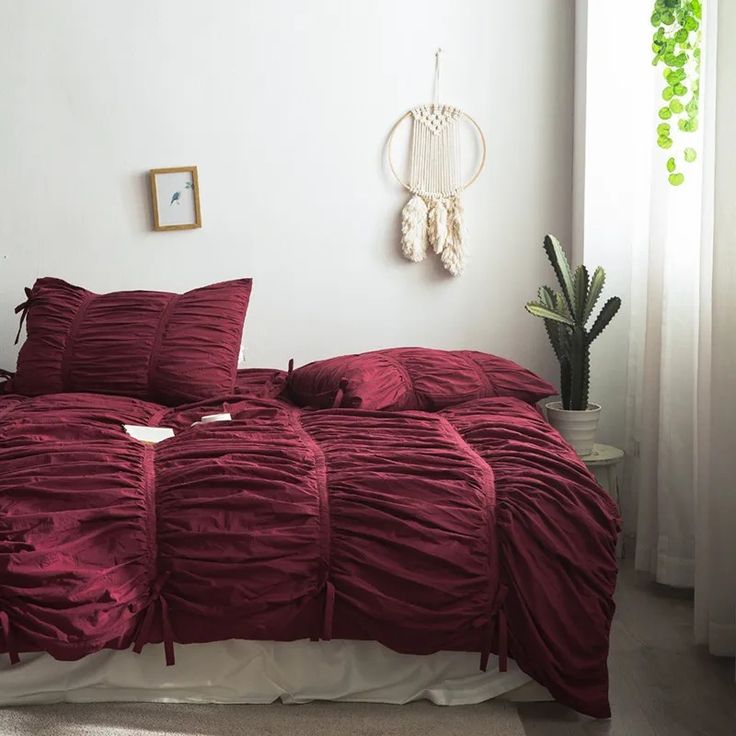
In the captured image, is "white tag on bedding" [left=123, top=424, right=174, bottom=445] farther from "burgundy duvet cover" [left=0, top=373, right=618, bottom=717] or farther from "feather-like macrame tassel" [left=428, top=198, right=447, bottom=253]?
"feather-like macrame tassel" [left=428, top=198, right=447, bottom=253]

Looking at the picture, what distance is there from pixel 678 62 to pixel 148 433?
1.79 meters

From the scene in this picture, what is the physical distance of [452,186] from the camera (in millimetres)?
3572

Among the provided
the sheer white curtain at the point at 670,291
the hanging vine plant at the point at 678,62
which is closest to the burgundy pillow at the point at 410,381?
the sheer white curtain at the point at 670,291

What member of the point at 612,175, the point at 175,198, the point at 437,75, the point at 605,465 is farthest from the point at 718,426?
the point at 175,198

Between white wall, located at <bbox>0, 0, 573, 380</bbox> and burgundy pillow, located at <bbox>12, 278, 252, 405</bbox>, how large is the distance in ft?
1.70

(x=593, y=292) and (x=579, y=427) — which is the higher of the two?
(x=593, y=292)

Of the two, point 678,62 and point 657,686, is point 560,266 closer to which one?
point 678,62

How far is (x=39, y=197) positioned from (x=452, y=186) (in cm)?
153

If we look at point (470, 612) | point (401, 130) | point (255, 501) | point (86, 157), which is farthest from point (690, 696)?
point (86, 157)

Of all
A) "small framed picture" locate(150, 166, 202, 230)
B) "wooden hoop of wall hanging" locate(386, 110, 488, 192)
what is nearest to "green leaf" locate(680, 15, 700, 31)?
"wooden hoop of wall hanging" locate(386, 110, 488, 192)

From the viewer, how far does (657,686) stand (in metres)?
2.24

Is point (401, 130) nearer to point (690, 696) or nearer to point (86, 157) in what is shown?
point (86, 157)

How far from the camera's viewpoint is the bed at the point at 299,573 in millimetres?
1991

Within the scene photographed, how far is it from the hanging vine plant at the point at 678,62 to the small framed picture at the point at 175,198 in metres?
1.68
